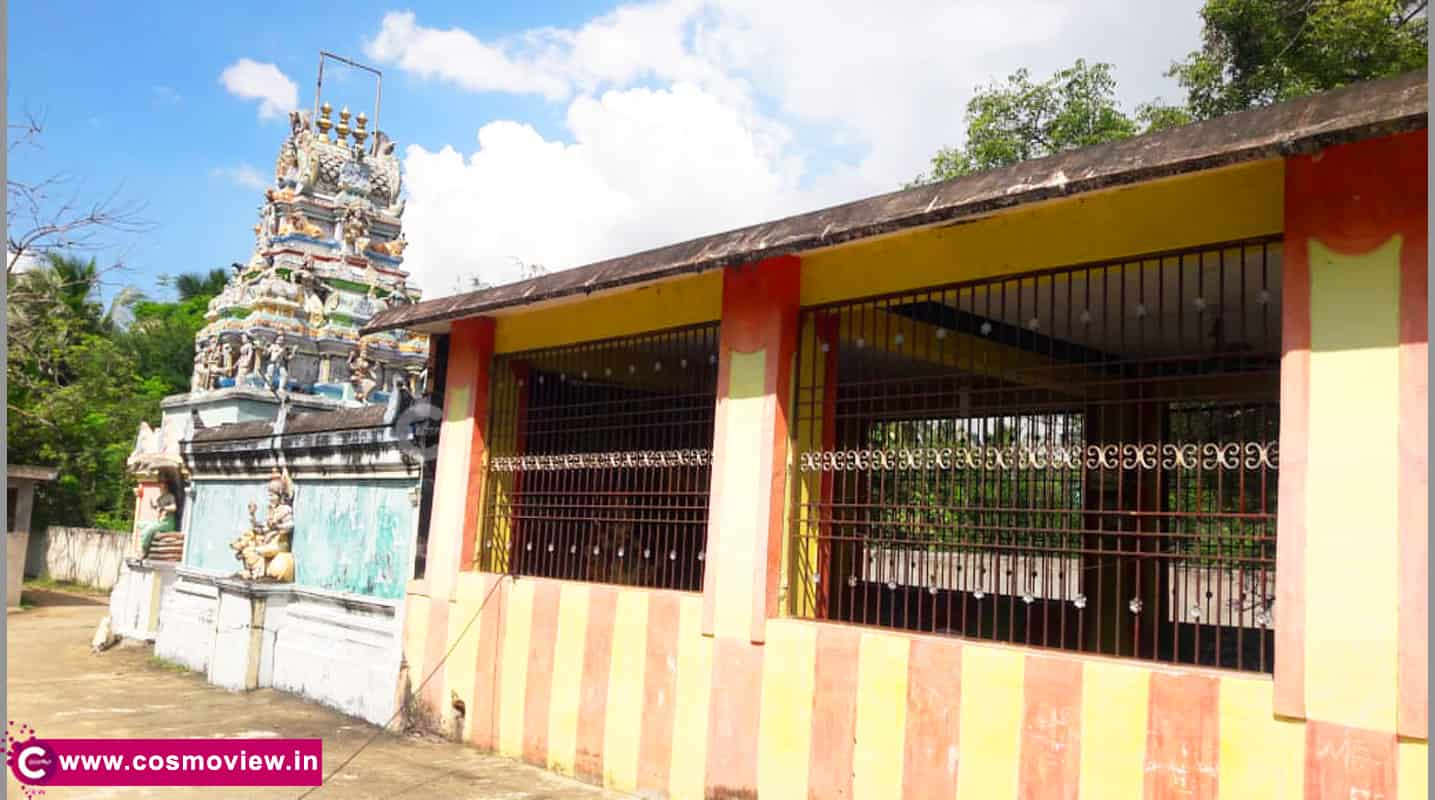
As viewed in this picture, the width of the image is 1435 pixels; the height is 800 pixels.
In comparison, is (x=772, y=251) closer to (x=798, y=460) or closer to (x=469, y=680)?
(x=798, y=460)

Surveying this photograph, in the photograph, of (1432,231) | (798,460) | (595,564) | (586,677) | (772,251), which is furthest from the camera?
(595,564)

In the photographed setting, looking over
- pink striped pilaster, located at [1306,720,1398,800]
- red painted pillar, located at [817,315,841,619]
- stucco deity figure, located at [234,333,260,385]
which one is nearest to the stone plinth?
red painted pillar, located at [817,315,841,619]

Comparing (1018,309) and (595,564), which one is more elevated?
(1018,309)

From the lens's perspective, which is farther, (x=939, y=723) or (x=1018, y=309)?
(x=1018, y=309)

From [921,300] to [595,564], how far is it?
12.5 feet

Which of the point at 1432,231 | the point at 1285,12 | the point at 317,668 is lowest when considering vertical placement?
the point at 317,668

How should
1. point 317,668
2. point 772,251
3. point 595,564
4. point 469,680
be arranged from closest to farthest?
point 772,251, point 469,680, point 595,564, point 317,668

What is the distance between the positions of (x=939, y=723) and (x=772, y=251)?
7.92 feet

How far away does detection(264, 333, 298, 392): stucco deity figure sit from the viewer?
1545 cm

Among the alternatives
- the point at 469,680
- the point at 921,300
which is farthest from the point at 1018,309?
the point at 469,680

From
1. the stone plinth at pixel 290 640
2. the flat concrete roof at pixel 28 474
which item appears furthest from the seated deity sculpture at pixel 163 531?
the flat concrete roof at pixel 28 474

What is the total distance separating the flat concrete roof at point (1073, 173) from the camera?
3.78 m

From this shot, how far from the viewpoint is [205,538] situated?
41.9 ft

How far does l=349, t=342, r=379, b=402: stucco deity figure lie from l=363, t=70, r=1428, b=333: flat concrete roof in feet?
33.9
